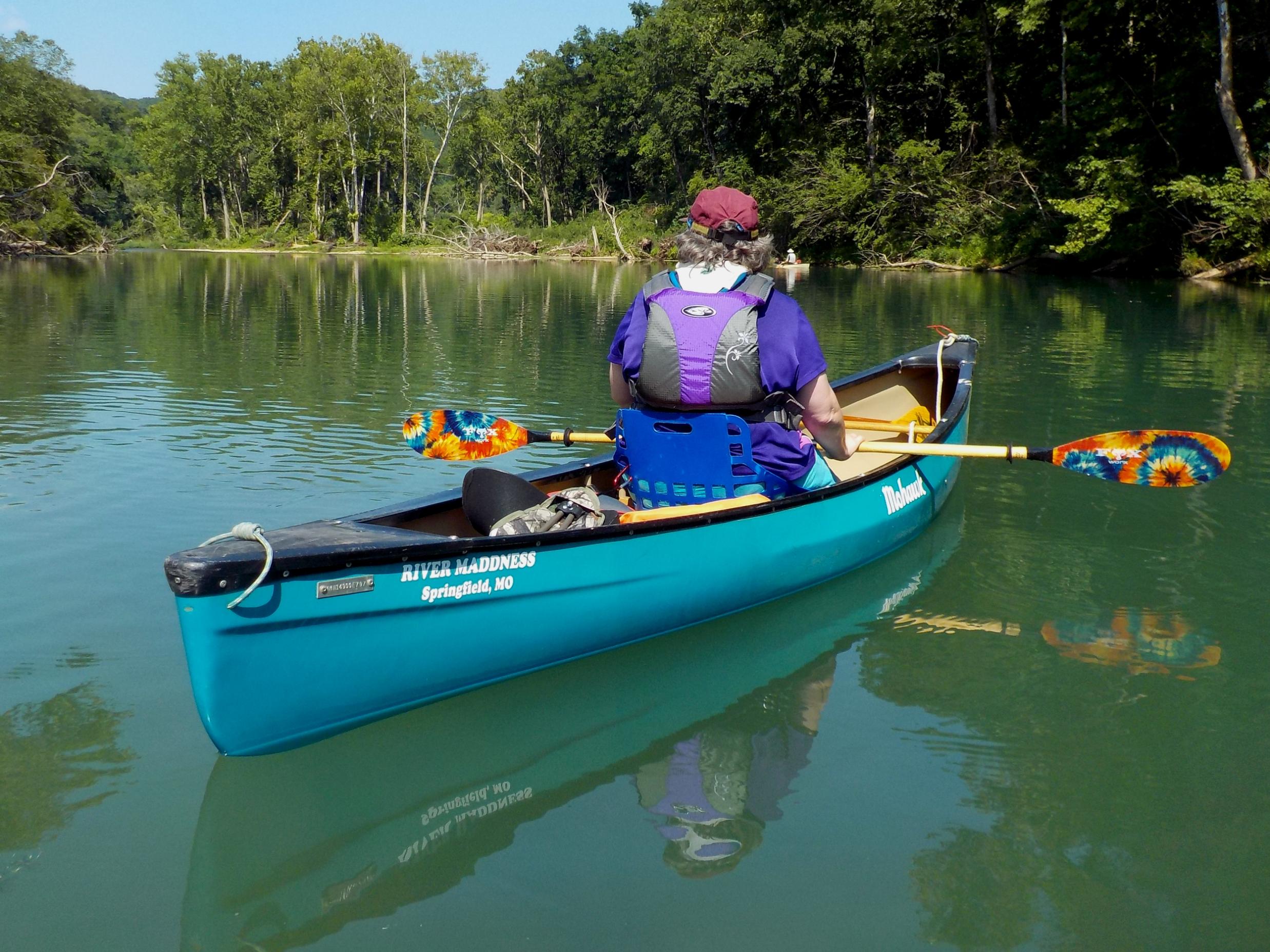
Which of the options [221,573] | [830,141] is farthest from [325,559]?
[830,141]

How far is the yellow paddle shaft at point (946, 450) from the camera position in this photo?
19.4 ft

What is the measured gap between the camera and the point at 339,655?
3.83 meters

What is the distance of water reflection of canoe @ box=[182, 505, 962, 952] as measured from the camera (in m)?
3.23

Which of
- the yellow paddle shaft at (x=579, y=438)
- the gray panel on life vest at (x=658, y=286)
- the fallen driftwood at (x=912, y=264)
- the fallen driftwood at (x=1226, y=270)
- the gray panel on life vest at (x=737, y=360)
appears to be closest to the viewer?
the gray panel on life vest at (x=737, y=360)

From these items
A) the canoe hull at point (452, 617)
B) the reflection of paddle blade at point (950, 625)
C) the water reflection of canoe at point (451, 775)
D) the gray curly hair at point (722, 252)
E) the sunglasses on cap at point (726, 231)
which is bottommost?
the water reflection of canoe at point (451, 775)

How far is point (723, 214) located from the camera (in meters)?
4.65

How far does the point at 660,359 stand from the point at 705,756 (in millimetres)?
1700

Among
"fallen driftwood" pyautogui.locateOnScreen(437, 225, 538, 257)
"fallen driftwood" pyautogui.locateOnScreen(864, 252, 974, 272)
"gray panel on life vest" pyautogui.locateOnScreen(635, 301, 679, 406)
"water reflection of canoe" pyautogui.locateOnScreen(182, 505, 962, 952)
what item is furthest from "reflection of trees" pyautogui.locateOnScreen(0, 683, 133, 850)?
"fallen driftwood" pyautogui.locateOnScreen(437, 225, 538, 257)

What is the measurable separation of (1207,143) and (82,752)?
29962mm

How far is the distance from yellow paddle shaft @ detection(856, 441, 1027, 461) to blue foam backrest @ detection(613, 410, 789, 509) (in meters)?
0.93

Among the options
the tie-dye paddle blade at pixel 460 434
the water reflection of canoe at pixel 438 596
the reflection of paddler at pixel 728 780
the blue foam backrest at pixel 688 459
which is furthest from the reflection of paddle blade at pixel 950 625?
the tie-dye paddle blade at pixel 460 434

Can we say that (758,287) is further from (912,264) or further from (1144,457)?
(912,264)

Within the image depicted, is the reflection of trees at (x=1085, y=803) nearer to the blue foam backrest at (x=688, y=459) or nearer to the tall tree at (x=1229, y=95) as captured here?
the blue foam backrest at (x=688, y=459)

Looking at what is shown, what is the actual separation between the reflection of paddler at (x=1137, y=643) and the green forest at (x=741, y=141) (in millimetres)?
21648
